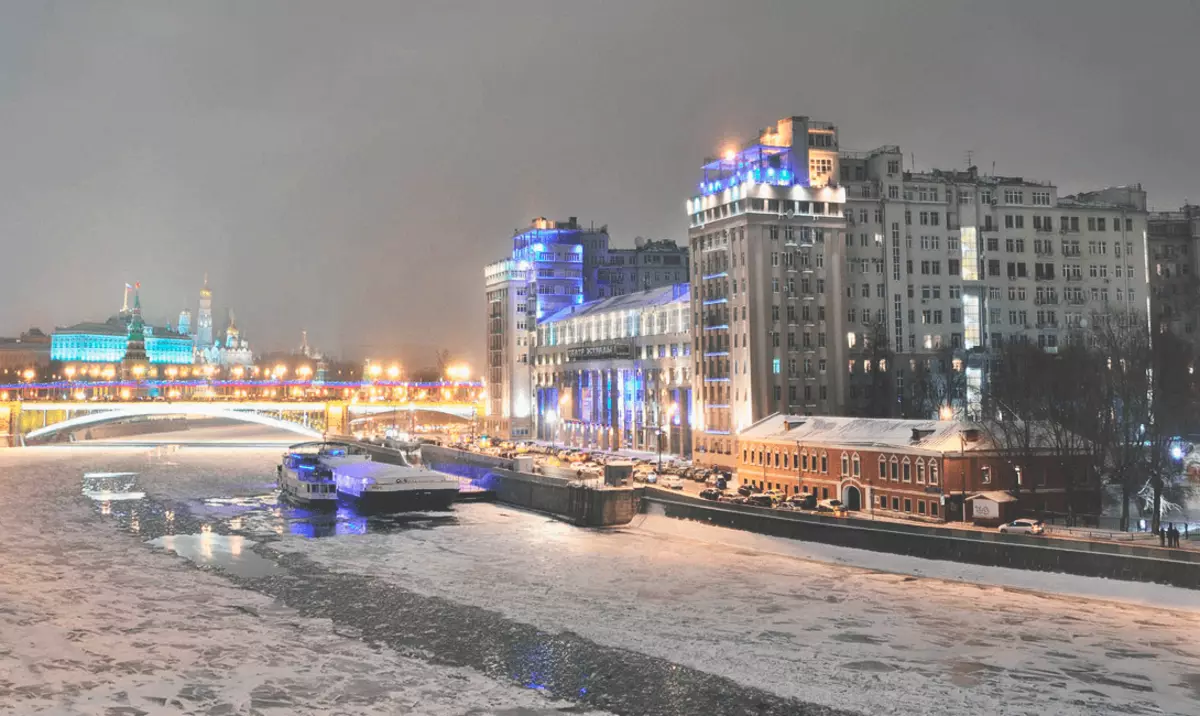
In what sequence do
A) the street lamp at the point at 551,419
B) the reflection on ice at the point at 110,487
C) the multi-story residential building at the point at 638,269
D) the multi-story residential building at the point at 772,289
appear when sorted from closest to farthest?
the reflection on ice at the point at 110,487 → the multi-story residential building at the point at 772,289 → the street lamp at the point at 551,419 → the multi-story residential building at the point at 638,269

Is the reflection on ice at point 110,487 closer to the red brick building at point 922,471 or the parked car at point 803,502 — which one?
the parked car at point 803,502

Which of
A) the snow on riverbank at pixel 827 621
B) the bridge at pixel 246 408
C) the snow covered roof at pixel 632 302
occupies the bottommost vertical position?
the snow on riverbank at pixel 827 621

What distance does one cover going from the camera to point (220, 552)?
53.7 m

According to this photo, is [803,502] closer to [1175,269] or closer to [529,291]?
[1175,269]

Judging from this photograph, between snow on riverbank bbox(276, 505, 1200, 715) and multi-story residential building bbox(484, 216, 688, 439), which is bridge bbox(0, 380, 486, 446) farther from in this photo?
snow on riverbank bbox(276, 505, 1200, 715)

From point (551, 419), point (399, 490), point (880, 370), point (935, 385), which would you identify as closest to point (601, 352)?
point (551, 419)

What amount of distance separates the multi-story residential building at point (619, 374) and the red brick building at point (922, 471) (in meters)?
25.7

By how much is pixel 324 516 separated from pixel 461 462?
24264mm

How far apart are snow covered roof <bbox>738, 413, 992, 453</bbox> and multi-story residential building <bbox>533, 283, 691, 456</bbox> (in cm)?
2057

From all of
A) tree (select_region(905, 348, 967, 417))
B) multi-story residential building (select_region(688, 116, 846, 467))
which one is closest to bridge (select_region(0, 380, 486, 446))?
multi-story residential building (select_region(688, 116, 846, 467))

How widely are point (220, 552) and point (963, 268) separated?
227 feet

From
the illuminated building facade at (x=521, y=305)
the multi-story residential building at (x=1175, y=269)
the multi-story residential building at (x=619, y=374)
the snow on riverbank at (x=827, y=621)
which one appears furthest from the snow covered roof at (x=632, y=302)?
the multi-story residential building at (x=1175, y=269)

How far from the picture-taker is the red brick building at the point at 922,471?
173ft

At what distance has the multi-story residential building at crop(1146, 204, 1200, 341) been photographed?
10675 centimetres
